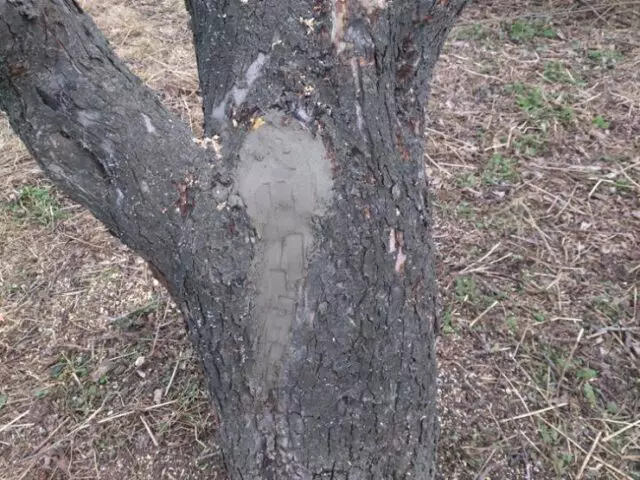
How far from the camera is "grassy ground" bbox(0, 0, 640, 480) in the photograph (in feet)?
5.48

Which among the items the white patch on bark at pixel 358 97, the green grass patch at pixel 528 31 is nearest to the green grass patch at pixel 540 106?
the green grass patch at pixel 528 31

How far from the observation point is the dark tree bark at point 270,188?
1021 millimetres

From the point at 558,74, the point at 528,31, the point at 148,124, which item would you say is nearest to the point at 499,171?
the point at 558,74

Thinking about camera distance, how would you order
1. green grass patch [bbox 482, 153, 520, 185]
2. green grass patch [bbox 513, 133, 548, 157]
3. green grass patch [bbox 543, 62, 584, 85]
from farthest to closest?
1. green grass patch [bbox 543, 62, 584, 85]
2. green grass patch [bbox 513, 133, 548, 157]
3. green grass patch [bbox 482, 153, 520, 185]

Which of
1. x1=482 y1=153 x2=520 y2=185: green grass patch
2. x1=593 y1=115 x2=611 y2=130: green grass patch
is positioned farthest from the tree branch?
x1=593 y1=115 x2=611 y2=130: green grass patch

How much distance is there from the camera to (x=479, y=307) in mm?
1993

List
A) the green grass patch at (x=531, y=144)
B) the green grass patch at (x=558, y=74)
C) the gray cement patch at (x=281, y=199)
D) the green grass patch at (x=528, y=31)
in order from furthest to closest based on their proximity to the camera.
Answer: the green grass patch at (x=528, y=31)
the green grass patch at (x=558, y=74)
the green grass patch at (x=531, y=144)
the gray cement patch at (x=281, y=199)

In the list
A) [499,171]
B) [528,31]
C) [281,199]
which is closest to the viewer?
[281,199]

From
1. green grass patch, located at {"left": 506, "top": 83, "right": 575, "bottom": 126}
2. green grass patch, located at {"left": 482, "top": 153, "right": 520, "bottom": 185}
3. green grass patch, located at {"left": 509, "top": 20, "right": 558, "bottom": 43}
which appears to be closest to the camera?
green grass patch, located at {"left": 482, "top": 153, "right": 520, "bottom": 185}

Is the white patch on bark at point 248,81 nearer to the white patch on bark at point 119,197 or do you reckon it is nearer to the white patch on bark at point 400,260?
the white patch on bark at point 119,197

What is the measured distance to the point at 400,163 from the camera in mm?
1125

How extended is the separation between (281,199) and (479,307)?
1.22m

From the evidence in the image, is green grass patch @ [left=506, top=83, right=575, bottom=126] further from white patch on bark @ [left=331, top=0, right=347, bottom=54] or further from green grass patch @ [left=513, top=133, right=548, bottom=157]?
white patch on bark @ [left=331, top=0, right=347, bottom=54]

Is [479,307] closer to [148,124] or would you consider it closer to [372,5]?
[372,5]
